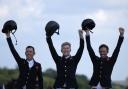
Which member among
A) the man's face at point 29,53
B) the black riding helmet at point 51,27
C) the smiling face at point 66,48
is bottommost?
the man's face at point 29,53

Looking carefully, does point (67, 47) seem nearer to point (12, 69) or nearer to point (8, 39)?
point (8, 39)

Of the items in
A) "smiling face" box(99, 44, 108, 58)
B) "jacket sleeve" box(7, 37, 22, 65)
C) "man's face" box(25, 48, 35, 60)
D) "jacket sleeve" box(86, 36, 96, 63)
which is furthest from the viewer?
"jacket sleeve" box(7, 37, 22, 65)

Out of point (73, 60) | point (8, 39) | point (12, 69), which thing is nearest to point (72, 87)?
point (73, 60)

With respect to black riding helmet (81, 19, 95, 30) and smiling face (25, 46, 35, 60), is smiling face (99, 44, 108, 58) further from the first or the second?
smiling face (25, 46, 35, 60)

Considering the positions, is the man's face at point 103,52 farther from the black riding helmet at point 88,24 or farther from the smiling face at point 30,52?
the smiling face at point 30,52

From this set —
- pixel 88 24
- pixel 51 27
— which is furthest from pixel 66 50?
pixel 88 24

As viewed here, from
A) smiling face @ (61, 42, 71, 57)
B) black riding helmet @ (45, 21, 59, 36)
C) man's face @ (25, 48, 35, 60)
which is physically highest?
black riding helmet @ (45, 21, 59, 36)

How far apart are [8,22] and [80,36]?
2.41 metres

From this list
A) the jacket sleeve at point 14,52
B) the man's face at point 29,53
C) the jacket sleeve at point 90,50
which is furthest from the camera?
the jacket sleeve at point 14,52

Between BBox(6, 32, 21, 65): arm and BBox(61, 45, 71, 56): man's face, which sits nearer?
BBox(61, 45, 71, 56): man's face

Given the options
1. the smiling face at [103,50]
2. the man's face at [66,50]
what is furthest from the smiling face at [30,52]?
the smiling face at [103,50]

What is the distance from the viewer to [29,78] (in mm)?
24578

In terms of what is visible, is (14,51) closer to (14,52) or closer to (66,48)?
(14,52)

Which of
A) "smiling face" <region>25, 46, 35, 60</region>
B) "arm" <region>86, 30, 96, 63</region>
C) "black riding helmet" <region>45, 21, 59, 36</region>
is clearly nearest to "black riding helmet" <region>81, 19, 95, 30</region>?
"arm" <region>86, 30, 96, 63</region>
